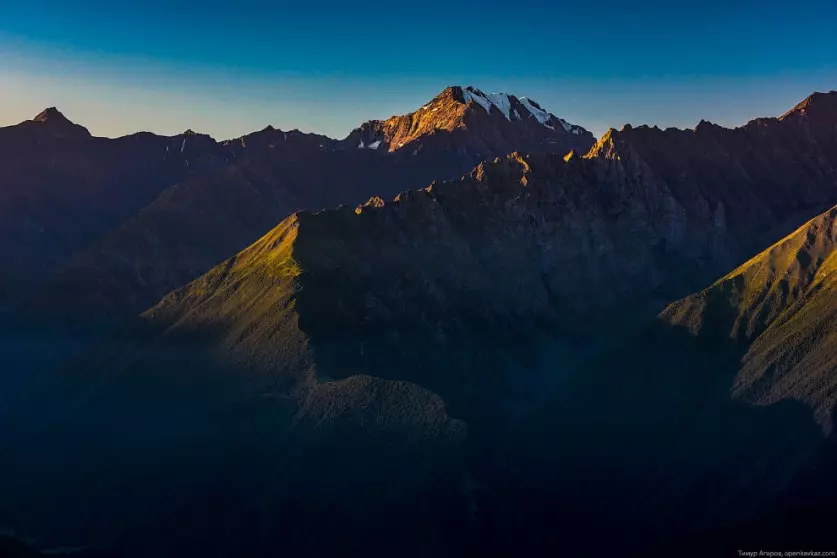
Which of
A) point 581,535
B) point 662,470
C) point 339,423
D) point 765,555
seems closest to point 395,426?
point 339,423

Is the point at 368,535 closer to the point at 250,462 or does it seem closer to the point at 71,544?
the point at 250,462

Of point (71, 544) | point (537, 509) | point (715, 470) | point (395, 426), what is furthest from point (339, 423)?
point (715, 470)

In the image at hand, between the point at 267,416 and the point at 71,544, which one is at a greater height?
the point at 267,416

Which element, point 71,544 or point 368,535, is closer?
point 368,535

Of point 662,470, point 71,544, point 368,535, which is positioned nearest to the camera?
point 368,535

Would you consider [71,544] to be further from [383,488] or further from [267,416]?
[383,488]

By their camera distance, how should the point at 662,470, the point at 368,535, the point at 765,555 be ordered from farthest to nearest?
the point at 662,470 < the point at 368,535 < the point at 765,555

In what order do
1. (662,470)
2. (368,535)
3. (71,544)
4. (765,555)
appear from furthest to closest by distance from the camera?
(662,470), (71,544), (368,535), (765,555)

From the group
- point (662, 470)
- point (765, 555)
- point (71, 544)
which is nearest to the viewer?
point (765, 555)

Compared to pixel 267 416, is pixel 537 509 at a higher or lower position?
lower
